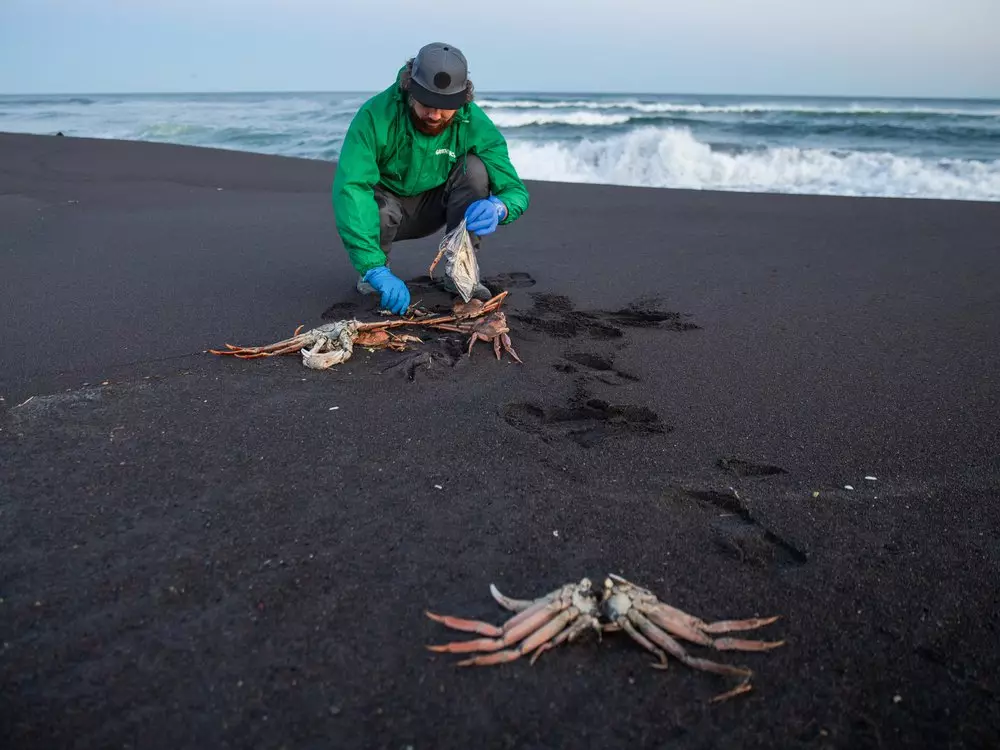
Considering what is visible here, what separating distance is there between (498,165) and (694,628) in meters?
3.32

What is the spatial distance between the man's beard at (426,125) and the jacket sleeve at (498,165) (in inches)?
12.6

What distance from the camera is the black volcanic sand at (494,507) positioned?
1.53 meters

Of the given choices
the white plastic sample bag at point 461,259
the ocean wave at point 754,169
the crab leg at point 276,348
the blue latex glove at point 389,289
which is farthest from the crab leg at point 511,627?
the ocean wave at point 754,169

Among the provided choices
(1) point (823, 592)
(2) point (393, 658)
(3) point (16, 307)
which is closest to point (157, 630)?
(2) point (393, 658)

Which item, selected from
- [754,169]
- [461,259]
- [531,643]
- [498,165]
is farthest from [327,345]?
[754,169]

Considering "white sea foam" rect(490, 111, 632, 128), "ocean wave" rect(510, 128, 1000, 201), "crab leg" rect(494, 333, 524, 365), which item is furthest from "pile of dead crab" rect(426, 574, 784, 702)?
"white sea foam" rect(490, 111, 632, 128)

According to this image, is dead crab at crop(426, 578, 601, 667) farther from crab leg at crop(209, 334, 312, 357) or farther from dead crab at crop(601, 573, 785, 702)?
crab leg at crop(209, 334, 312, 357)

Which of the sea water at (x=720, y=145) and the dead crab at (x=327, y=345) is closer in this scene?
Answer: the dead crab at (x=327, y=345)

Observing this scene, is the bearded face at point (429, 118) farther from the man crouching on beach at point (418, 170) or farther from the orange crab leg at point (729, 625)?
the orange crab leg at point (729, 625)

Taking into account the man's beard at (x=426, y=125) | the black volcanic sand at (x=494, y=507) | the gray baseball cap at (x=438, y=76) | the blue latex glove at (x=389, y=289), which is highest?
the gray baseball cap at (x=438, y=76)

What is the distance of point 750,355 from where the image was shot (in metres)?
3.60

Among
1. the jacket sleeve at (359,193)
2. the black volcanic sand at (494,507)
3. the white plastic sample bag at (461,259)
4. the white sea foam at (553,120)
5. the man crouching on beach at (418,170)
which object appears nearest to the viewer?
the black volcanic sand at (494,507)

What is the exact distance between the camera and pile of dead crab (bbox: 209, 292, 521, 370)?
3.38m

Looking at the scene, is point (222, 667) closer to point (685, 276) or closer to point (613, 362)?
point (613, 362)
